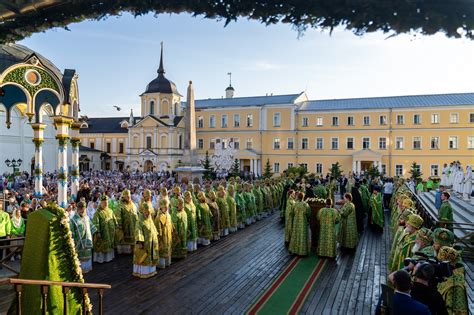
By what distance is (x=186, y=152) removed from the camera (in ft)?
96.6

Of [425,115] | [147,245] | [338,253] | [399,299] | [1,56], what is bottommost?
[338,253]

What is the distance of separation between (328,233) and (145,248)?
4.84m

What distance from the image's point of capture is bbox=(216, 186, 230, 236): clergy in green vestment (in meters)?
12.1

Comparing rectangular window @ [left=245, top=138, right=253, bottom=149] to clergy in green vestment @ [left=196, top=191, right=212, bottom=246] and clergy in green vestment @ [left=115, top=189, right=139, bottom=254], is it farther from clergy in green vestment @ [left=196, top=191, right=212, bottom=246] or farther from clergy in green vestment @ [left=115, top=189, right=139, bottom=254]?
clergy in green vestment @ [left=115, top=189, right=139, bottom=254]

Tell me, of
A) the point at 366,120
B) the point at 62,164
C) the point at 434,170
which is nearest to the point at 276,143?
the point at 366,120

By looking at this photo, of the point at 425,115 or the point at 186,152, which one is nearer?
the point at 186,152

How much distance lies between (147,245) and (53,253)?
139 inches

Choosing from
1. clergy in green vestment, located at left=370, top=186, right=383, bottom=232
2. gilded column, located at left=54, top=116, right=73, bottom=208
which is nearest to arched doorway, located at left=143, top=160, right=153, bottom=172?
clergy in green vestment, located at left=370, top=186, right=383, bottom=232

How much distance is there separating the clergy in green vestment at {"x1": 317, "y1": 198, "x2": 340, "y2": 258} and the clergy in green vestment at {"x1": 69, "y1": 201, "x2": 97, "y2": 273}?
5883 millimetres

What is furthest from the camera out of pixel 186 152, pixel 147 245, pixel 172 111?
pixel 172 111

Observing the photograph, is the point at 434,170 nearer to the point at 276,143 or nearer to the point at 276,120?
the point at 276,143

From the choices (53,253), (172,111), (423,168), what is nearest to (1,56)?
(53,253)

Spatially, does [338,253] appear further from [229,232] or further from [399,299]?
[399,299]

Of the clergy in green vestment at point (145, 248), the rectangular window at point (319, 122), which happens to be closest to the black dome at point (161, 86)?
the rectangular window at point (319, 122)
